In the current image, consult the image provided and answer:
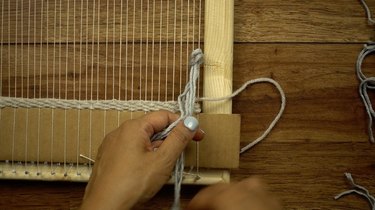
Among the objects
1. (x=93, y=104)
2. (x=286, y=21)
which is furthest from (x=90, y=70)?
(x=286, y=21)

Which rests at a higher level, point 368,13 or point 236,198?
point 368,13

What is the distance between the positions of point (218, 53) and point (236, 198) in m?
0.28

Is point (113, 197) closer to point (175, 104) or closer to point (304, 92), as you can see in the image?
point (175, 104)

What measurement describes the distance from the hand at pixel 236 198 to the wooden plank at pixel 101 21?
31cm

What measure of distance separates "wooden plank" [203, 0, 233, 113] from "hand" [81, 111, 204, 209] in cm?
10

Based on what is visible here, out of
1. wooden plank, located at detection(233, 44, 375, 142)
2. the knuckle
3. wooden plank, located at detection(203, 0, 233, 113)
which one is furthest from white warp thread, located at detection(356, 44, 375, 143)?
the knuckle

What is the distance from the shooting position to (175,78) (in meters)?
0.75

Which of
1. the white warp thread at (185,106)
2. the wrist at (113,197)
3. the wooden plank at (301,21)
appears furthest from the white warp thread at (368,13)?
the wrist at (113,197)

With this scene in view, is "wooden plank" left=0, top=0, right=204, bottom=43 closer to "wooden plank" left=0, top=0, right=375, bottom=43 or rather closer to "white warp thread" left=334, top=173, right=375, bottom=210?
"wooden plank" left=0, top=0, right=375, bottom=43

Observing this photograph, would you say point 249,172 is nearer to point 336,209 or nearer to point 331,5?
point 336,209

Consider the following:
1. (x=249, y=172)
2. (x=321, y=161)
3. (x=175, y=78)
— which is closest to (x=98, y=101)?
(x=175, y=78)

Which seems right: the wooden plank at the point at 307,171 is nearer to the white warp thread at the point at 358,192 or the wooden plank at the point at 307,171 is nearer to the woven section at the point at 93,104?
the white warp thread at the point at 358,192

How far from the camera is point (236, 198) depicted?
516 millimetres

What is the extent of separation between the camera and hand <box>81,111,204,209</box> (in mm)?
595
